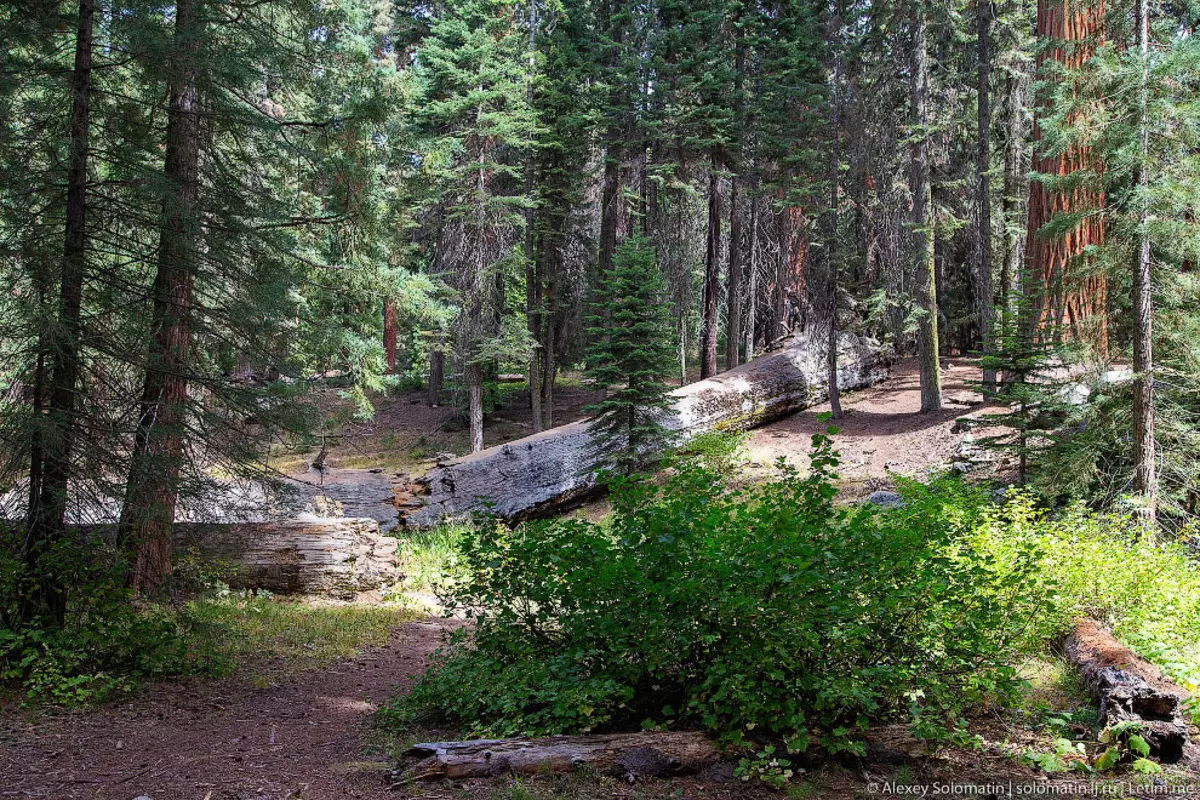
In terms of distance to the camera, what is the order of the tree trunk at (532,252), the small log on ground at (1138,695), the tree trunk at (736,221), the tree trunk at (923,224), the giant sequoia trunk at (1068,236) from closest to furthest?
the small log on ground at (1138,695) < the giant sequoia trunk at (1068,236) < the tree trunk at (923,224) < the tree trunk at (532,252) < the tree trunk at (736,221)

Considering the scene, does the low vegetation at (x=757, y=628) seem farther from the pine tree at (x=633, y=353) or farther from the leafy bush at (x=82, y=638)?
the pine tree at (x=633, y=353)

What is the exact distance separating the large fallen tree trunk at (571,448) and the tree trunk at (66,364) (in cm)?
682

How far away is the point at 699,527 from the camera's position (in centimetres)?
473

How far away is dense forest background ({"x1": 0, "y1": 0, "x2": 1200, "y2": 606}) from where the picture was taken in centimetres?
605

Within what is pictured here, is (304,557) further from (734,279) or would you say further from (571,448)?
(734,279)

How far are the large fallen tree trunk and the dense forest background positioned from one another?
1771mm

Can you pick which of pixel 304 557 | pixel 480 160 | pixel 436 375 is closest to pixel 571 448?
pixel 304 557

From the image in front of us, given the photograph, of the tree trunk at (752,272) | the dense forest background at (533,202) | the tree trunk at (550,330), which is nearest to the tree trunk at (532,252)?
the dense forest background at (533,202)

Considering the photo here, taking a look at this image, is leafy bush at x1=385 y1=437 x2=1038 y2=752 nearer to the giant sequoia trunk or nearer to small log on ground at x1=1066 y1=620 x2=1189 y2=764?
small log on ground at x1=1066 y1=620 x2=1189 y2=764

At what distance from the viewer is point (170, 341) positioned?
298 inches

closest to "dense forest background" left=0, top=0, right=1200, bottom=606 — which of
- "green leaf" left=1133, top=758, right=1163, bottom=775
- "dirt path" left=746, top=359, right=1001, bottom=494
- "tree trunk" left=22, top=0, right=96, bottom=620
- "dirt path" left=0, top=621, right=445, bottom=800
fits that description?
"tree trunk" left=22, top=0, right=96, bottom=620

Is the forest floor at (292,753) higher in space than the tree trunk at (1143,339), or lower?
lower

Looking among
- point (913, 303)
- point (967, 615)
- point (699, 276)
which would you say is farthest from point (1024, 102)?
point (967, 615)

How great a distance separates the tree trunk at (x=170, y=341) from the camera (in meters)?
6.06
